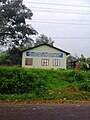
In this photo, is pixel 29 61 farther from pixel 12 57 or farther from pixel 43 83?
pixel 43 83

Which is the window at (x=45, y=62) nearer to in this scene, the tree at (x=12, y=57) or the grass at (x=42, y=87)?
the tree at (x=12, y=57)

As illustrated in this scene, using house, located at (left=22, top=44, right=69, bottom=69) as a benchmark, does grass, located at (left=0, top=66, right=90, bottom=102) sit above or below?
below

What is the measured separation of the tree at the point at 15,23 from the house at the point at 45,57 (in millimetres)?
5370

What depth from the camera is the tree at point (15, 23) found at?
45094 mm

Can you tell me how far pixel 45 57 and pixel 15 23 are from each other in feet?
28.0

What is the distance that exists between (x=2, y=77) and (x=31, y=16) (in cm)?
3008

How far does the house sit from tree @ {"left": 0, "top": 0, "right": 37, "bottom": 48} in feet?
17.6

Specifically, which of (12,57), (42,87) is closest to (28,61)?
(12,57)

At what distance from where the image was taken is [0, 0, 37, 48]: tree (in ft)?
148

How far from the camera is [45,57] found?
43.7m

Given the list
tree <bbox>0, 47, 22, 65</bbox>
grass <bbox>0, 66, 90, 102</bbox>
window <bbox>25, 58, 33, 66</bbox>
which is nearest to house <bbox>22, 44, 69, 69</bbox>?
window <bbox>25, 58, 33, 66</bbox>

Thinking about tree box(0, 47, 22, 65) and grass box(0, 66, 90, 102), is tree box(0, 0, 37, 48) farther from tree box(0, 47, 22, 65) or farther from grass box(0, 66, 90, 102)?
grass box(0, 66, 90, 102)

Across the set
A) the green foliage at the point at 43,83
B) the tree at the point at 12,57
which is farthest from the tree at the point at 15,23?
the green foliage at the point at 43,83

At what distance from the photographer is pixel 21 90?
1753 cm
